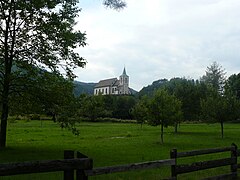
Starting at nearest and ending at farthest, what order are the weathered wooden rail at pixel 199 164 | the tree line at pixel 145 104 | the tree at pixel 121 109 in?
the weathered wooden rail at pixel 199 164 < the tree line at pixel 145 104 < the tree at pixel 121 109

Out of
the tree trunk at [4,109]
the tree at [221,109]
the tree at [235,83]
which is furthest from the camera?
the tree at [235,83]

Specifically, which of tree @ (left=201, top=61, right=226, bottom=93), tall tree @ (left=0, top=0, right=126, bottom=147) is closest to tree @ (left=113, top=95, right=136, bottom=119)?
tree @ (left=201, top=61, right=226, bottom=93)

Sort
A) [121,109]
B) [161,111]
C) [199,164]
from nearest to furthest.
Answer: [199,164], [161,111], [121,109]

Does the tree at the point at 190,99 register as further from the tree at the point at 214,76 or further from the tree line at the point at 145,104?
the tree at the point at 214,76

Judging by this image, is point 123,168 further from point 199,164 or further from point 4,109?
point 4,109

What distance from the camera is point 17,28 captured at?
2422 cm

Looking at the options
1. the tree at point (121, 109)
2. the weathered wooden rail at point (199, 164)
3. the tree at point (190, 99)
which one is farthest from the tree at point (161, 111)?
the tree at point (121, 109)

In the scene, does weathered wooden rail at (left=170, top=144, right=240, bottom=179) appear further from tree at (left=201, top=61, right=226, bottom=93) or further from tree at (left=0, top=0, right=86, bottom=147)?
tree at (left=201, top=61, right=226, bottom=93)

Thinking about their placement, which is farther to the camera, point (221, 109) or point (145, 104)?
point (221, 109)

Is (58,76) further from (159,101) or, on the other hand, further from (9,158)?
(159,101)

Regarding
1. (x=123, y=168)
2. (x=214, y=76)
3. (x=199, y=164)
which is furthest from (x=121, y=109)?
(x=123, y=168)

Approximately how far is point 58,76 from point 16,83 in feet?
9.26

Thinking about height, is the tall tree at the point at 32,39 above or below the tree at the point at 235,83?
below

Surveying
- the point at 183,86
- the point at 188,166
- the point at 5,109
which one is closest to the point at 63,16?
the point at 5,109
